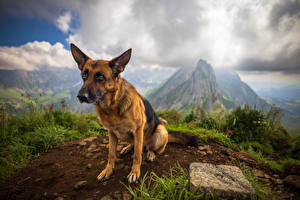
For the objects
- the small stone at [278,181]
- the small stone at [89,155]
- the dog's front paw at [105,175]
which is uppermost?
the small stone at [89,155]

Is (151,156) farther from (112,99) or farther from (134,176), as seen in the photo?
(112,99)

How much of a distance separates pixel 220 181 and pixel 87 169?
2.99 meters

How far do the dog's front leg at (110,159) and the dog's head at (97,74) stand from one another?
1118 millimetres

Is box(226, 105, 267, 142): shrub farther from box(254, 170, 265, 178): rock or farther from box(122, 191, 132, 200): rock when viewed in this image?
box(122, 191, 132, 200): rock

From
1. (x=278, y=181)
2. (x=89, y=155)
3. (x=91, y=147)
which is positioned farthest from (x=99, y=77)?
(x=278, y=181)

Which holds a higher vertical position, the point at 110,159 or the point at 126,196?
the point at 110,159

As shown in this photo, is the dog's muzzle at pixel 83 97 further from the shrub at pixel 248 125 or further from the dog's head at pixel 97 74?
the shrub at pixel 248 125

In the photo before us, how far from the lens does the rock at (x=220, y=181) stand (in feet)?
6.05

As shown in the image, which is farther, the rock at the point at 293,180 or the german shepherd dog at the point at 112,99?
the rock at the point at 293,180

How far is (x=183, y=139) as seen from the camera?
420cm

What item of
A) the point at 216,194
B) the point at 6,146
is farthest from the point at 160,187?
the point at 6,146

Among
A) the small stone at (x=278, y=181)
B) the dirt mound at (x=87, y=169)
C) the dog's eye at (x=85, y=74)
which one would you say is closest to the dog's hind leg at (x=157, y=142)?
the dirt mound at (x=87, y=169)

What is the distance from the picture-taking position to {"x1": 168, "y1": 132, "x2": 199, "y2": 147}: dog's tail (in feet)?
13.5

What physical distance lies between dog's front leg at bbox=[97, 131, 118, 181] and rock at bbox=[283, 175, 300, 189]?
3.89 m
